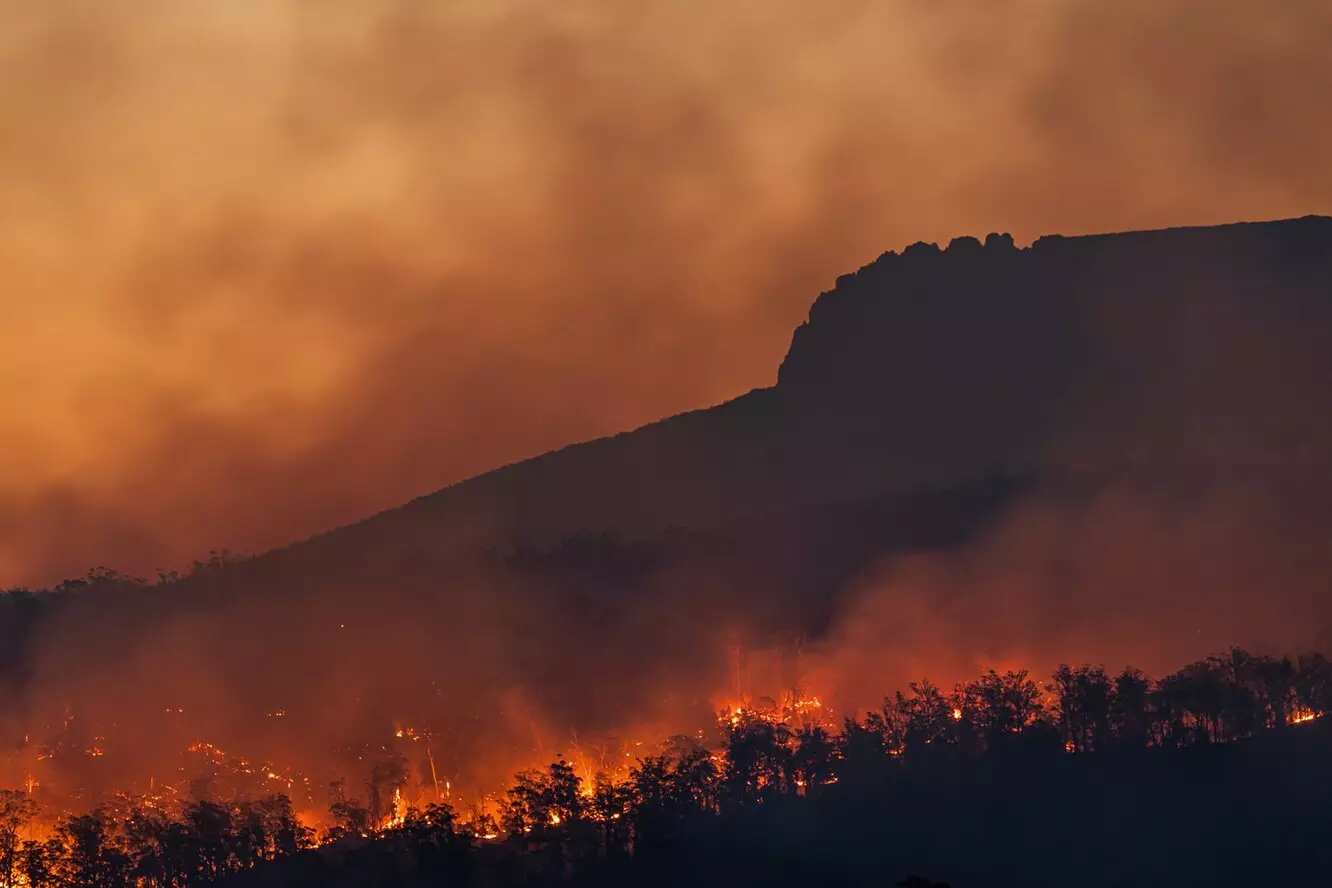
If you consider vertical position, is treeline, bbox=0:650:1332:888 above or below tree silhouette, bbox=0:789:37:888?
below

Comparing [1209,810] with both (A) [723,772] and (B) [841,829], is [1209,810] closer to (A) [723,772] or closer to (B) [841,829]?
(B) [841,829]

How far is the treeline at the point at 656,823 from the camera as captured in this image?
16725 centimetres

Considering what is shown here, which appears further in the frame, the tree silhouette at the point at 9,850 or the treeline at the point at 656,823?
the tree silhouette at the point at 9,850

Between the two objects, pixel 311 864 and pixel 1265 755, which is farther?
pixel 1265 755

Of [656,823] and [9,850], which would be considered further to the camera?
[9,850]

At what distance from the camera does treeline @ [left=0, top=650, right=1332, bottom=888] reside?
549 feet

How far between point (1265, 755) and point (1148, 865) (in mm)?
25814

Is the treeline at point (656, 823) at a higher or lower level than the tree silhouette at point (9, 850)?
lower

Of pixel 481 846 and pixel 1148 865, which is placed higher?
pixel 481 846

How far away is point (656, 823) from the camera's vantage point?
17488 centimetres

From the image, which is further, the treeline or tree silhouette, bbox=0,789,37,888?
tree silhouette, bbox=0,789,37,888

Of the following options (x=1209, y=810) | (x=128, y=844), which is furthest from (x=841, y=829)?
(x=128, y=844)

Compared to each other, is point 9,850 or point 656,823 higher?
point 9,850

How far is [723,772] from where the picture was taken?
194125 mm
